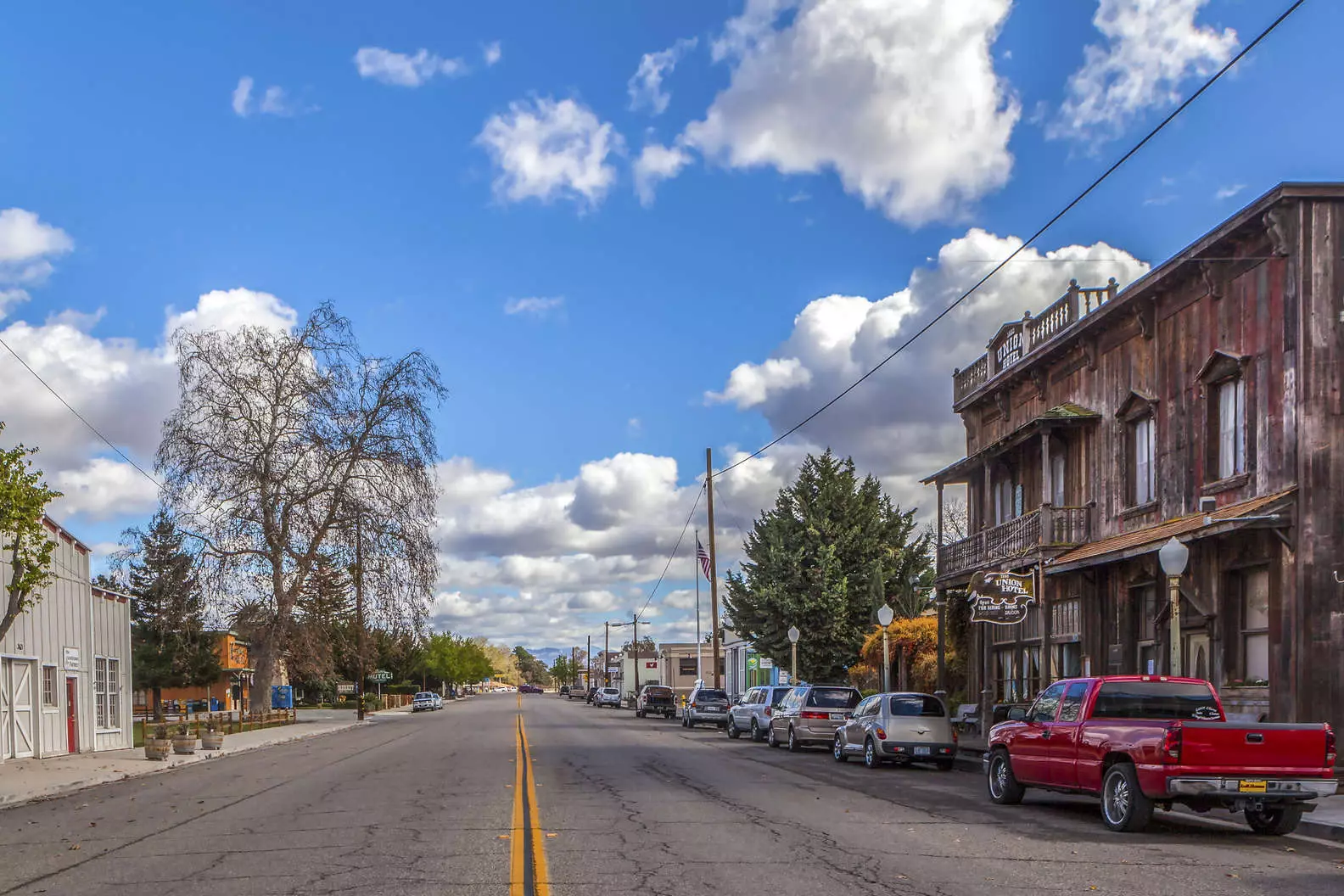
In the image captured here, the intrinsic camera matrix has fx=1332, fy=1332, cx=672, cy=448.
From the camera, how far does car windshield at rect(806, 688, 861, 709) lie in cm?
3225

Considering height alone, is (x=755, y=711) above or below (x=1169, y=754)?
below

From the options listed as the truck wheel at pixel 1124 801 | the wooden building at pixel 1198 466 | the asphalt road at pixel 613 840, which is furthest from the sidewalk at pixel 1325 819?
the wooden building at pixel 1198 466

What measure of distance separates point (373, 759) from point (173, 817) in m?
12.3

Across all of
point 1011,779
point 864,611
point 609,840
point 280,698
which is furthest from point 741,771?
point 280,698

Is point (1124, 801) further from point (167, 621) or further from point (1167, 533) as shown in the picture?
point (167, 621)

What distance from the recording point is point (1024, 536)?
3011 cm

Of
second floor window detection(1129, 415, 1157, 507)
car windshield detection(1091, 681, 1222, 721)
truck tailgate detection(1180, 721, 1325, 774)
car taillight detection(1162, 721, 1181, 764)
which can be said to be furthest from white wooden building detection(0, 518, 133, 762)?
truck tailgate detection(1180, 721, 1325, 774)

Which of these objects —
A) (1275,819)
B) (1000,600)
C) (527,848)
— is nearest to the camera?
(527,848)

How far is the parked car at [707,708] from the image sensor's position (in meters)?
48.8

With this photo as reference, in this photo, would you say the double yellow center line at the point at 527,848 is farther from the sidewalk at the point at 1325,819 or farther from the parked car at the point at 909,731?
the sidewalk at the point at 1325,819

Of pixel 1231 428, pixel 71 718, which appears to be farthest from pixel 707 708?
pixel 1231 428

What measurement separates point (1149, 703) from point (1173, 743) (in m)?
2.07

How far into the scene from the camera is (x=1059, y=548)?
2870cm

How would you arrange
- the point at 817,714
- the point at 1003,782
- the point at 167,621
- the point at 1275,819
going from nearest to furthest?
the point at 1275,819 → the point at 1003,782 → the point at 817,714 → the point at 167,621
